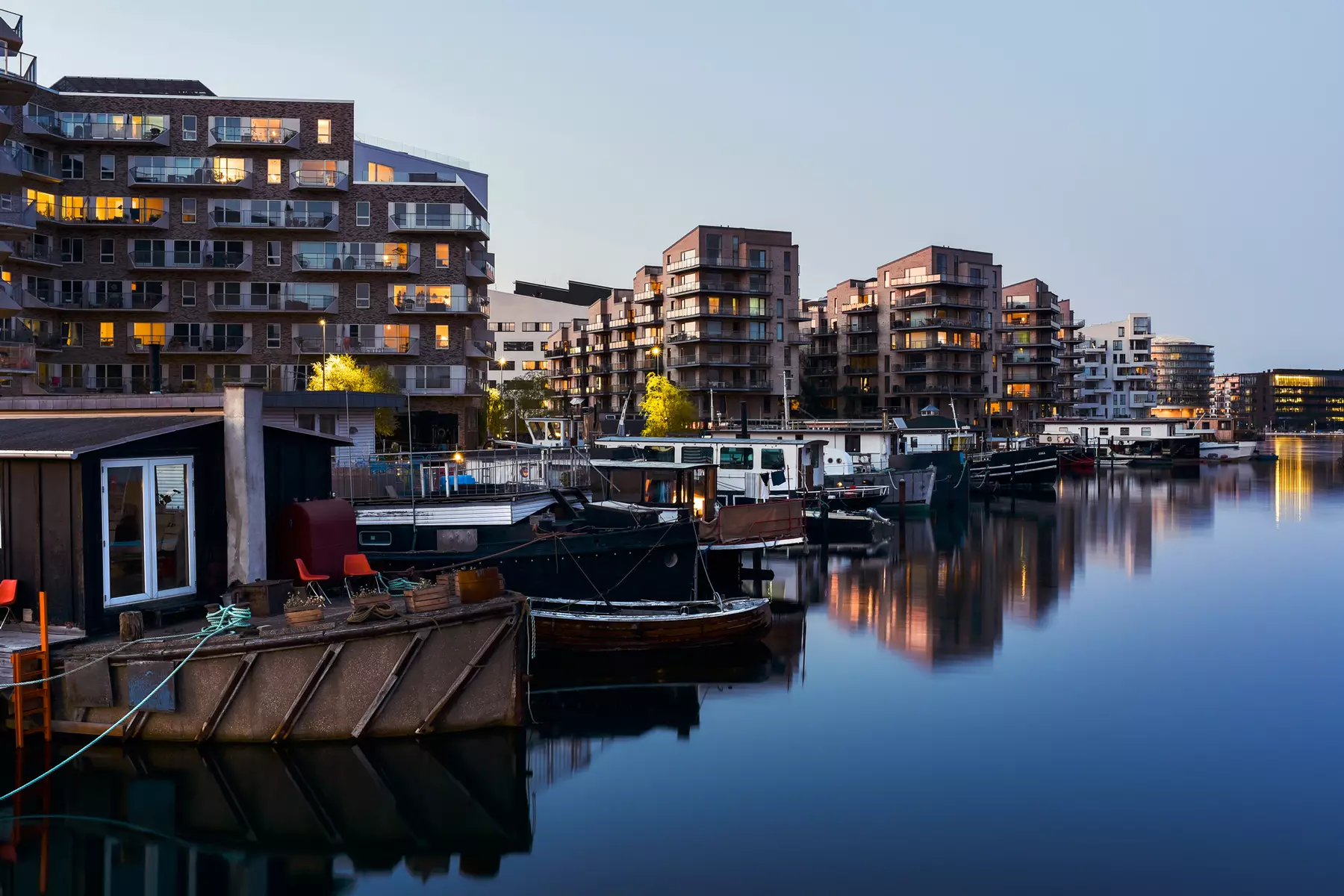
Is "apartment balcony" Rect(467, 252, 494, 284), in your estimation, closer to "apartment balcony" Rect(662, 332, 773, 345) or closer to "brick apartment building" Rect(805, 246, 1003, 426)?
"apartment balcony" Rect(662, 332, 773, 345)

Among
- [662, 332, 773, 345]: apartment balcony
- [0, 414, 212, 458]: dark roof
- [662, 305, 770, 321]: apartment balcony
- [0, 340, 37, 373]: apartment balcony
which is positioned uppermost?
[662, 305, 770, 321]: apartment balcony

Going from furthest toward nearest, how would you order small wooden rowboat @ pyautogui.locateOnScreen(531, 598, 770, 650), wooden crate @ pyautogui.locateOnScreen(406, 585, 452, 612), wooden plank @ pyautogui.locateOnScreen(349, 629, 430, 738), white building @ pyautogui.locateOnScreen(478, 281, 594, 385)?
white building @ pyautogui.locateOnScreen(478, 281, 594, 385)
small wooden rowboat @ pyautogui.locateOnScreen(531, 598, 770, 650)
wooden crate @ pyautogui.locateOnScreen(406, 585, 452, 612)
wooden plank @ pyautogui.locateOnScreen(349, 629, 430, 738)

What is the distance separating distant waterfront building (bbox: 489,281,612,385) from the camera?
396 feet

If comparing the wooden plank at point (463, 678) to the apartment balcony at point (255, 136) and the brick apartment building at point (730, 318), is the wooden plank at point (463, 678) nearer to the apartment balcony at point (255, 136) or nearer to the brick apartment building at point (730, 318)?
the apartment balcony at point (255, 136)

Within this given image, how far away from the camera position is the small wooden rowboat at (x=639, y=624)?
21.7 meters

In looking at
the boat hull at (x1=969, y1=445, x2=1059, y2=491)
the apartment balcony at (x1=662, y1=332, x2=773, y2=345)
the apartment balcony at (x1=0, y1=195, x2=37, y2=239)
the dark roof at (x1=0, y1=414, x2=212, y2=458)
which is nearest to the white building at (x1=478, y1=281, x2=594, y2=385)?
the apartment balcony at (x1=662, y1=332, x2=773, y2=345)

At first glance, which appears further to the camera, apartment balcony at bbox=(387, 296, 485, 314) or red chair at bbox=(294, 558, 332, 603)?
apartment balcony at bbox=(387, 296, 485, 314)

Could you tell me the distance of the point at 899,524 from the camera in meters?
49.5

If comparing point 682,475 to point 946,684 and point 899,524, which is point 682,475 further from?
point 899,524

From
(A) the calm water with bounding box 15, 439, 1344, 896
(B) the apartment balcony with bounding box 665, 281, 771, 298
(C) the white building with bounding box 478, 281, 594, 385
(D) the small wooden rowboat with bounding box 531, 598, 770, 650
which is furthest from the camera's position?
(C) the white building with bounding box 478, 281, 594, 385

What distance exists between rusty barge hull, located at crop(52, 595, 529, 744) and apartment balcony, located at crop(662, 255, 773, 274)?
261ft

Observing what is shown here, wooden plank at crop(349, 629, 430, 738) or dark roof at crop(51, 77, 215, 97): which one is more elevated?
dark roof at crop(51, 77, 215, 97)

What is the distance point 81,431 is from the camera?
1622 centimetres

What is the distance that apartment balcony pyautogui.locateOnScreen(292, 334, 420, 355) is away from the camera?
2435 inches
